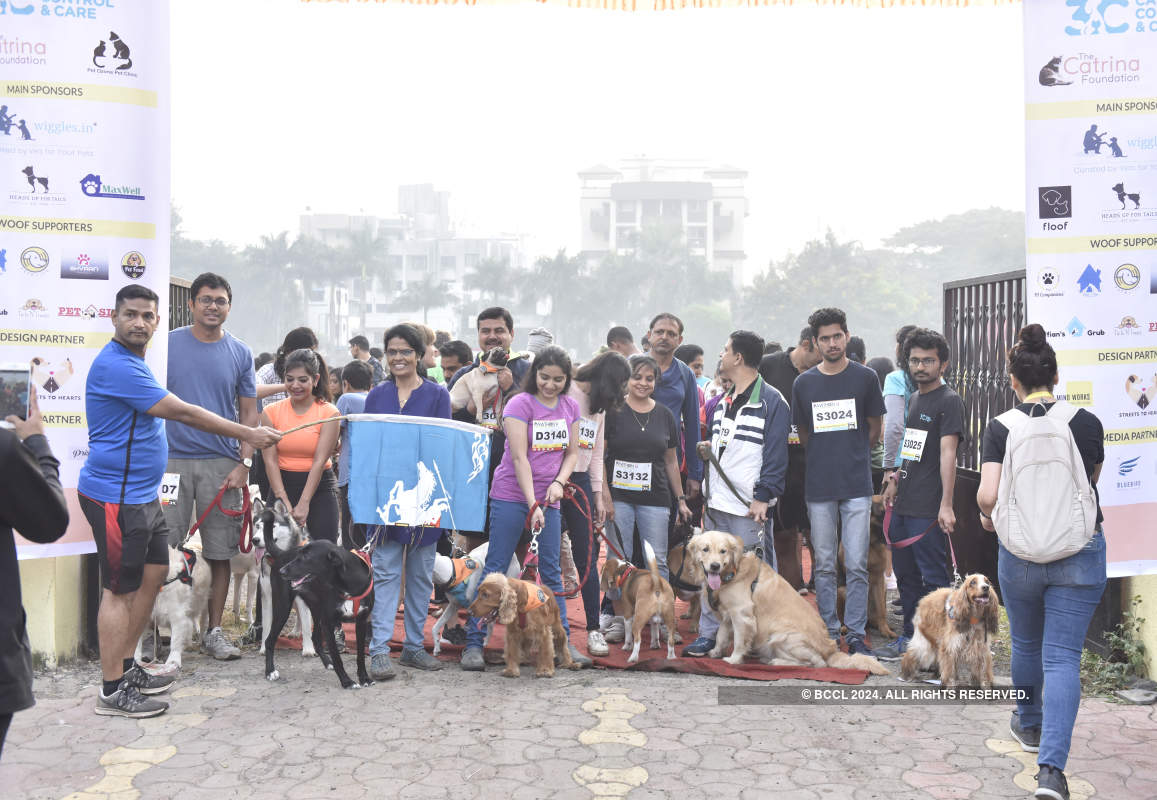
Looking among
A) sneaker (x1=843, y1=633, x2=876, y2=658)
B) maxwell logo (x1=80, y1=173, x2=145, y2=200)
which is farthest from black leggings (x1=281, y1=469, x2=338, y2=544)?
sneaker (x1=843, y1=633, x2=876, y2=658)

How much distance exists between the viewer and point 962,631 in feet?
16.7

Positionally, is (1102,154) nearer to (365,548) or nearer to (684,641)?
(684,641)

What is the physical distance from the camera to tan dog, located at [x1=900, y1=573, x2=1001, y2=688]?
196 inches

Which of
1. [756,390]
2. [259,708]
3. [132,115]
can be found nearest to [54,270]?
[132,115]

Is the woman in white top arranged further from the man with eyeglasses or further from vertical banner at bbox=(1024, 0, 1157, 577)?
vertical banner at bbox=(1024, 0, 1157, 577)

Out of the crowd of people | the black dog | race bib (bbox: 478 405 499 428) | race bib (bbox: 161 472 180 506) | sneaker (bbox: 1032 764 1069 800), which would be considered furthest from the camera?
race bib (bbox: 478 405 499 428)

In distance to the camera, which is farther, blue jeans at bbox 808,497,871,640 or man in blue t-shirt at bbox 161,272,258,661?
blue jeans at bbox 808,497,871,640

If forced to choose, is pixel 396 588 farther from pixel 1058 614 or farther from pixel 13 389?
pixel 1058 614

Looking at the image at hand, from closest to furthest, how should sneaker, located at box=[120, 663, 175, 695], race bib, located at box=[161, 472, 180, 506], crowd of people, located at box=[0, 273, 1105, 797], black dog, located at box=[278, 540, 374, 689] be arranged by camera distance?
sneaker, located at box=[120, 663, 175, 695] < black dog, located at box=[278, 540, 374, 689] < crowd of people, located at box=[0, 273, 1105, 797] < race bib, located at box=[161, 472, 180, 506]

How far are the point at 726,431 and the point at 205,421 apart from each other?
2981mm

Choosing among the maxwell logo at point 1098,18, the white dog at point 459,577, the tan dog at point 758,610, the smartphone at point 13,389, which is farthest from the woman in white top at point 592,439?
the smartphone at point 13,389

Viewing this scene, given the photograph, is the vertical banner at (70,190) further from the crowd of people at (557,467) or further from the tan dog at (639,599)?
the tan dog at (639,599)

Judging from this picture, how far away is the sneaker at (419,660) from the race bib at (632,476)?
1.47m

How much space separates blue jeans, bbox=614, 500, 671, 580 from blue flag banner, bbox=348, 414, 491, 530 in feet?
3.36
